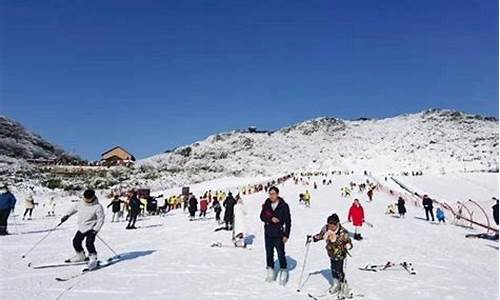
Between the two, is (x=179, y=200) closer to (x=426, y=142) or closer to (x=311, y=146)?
(x=426, y=142)

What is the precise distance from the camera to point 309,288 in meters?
8.95

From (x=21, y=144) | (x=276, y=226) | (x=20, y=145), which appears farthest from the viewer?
(x=21, y=144)

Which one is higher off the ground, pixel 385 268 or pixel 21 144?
pixel 21 144

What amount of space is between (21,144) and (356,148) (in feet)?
347

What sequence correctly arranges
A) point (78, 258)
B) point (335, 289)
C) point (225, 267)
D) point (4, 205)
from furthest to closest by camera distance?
1. point (4, 205)
2. point (225, 267)
3. point (78, 258)
4. point (335, 289)

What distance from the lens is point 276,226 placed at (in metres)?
9.13

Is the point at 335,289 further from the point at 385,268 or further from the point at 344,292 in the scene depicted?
the point at 385,268

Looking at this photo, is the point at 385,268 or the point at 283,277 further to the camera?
the point at 385,268

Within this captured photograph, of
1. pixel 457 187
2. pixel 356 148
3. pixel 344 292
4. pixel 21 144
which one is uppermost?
pixel 356 148

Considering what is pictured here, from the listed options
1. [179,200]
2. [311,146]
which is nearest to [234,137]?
[311,146]

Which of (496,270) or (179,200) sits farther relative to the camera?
(179,200)

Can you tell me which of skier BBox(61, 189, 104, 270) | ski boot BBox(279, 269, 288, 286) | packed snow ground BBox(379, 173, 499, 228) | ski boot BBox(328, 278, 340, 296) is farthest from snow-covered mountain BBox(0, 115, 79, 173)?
ski boot BBox(328, 278, 340, 296)

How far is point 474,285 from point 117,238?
10.8m

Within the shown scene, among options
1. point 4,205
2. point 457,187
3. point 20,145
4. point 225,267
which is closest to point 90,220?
point 225,267
